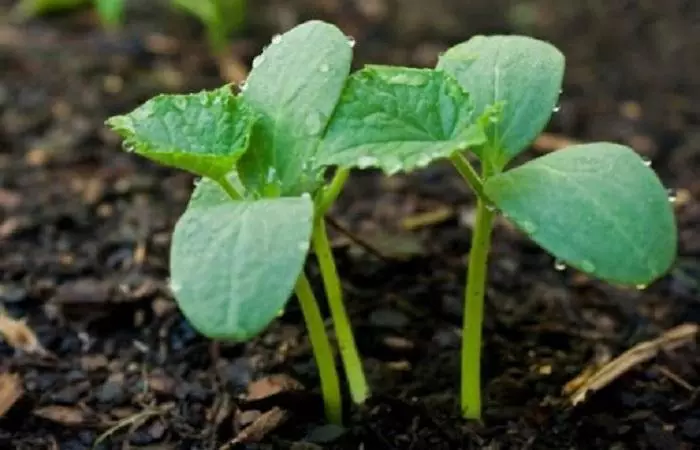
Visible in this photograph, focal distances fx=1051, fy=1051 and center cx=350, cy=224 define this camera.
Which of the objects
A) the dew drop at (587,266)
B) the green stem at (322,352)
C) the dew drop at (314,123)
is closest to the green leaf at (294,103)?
the dew drop at (314,123)

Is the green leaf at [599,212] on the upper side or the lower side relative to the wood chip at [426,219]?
upper

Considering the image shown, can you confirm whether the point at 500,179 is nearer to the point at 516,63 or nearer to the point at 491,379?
the point at 516,63

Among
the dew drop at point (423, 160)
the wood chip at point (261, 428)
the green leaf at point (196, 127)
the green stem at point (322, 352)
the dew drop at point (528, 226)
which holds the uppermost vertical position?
the dew drop at point (423, 160)

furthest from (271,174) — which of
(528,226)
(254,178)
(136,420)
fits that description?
(136,420)

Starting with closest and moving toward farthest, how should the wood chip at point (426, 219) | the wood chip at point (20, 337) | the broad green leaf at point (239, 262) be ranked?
the broad green leaf at point (239, 262) < the wood chip at point (20, 337) < the wood chip at point (426, 219)

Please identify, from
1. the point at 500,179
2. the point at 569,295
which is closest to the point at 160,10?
the point at 569,295

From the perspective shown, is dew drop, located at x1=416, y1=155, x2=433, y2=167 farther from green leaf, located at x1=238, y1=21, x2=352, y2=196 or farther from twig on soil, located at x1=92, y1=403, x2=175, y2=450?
twig on soil, located at x1=92, y1=403, x2=175, y2=450

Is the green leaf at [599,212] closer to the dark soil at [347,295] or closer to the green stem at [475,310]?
the green stem at [475,310]
